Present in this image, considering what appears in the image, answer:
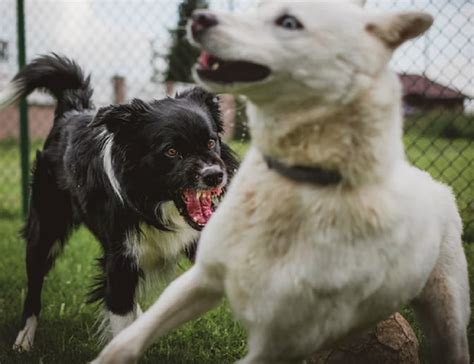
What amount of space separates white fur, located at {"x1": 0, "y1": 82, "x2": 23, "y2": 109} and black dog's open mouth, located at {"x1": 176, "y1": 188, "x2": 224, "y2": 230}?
1.41 meters

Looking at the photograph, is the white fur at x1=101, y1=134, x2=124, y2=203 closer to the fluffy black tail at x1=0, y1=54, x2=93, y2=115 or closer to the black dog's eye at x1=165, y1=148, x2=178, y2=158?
the black dog's eye at x1=165, y1=148, x2=178, y2=158

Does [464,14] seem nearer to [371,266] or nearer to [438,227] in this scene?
[438,227]

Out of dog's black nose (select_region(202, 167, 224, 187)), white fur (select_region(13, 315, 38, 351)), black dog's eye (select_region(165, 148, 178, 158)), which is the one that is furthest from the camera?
white fur (select_region(13, 315, 38, 351))

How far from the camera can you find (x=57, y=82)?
4176mm

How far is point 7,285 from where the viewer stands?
468 cm

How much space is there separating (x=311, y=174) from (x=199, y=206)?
4.70 ft

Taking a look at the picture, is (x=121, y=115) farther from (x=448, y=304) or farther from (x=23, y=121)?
(x=23, y=121)

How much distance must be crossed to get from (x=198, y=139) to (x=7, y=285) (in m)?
2.19

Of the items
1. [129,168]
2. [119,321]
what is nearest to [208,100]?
[129,168]

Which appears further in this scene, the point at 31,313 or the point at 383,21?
the point at 31,313

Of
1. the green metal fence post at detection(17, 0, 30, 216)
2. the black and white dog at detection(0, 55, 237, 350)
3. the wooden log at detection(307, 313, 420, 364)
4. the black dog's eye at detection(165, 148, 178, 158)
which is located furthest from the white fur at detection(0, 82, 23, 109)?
the green metal fence post at detection(17, 0, 30, 216)

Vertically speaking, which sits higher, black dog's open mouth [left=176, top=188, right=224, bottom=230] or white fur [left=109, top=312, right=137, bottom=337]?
black dog's open mouth [left=176, top=188, right=224, bottom=230]

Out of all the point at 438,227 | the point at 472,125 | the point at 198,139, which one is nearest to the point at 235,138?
the point at 472,125

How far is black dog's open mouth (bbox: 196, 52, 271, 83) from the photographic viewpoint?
2.02m
